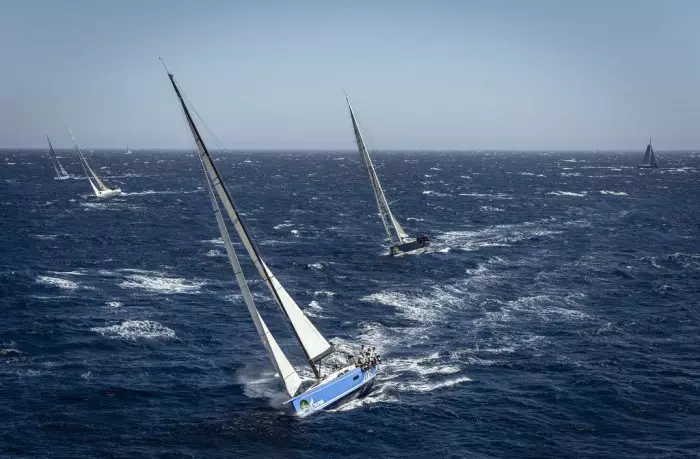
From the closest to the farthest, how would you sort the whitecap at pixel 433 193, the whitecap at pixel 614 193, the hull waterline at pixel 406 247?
the hull waterline at pixel 406 247 → the whitecap at pixel 614 193 → the whitecap at pixel 433 193

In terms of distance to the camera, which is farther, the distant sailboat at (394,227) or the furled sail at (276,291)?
the distant sailboat at (394,227)

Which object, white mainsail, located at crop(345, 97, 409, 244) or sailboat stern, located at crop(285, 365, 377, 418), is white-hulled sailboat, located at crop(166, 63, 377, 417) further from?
white mainsail, located at crop(345, 97, 409, 244)

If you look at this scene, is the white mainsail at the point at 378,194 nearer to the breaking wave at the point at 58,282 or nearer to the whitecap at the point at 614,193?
the breaking wave at the point at 58,282

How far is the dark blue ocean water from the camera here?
37.8 m

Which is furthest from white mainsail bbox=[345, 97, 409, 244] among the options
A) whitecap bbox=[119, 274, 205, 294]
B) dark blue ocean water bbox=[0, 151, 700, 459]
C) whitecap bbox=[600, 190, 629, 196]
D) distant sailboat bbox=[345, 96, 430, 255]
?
whitecap bbox=[600, 190, 629, 196]

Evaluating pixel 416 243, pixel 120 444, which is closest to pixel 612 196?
pixel 416 243

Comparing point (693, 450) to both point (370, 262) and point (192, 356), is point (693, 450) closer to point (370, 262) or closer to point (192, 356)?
point (192, 356)

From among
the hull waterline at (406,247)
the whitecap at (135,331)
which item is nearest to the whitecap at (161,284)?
the whitecap at (135,331)

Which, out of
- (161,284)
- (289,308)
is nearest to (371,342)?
(289,308)

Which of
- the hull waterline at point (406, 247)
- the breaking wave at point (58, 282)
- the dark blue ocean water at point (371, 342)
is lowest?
the dark blue ocean water at point (371, 342)

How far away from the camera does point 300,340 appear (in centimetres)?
4300

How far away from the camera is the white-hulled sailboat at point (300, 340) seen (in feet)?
132

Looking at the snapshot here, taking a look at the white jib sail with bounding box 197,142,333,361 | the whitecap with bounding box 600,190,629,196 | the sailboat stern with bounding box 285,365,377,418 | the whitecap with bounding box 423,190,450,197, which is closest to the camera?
the sailboat stern with bounding box 285,365,377,418

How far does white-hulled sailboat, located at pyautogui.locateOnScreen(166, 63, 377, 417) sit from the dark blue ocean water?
125 centimetres
